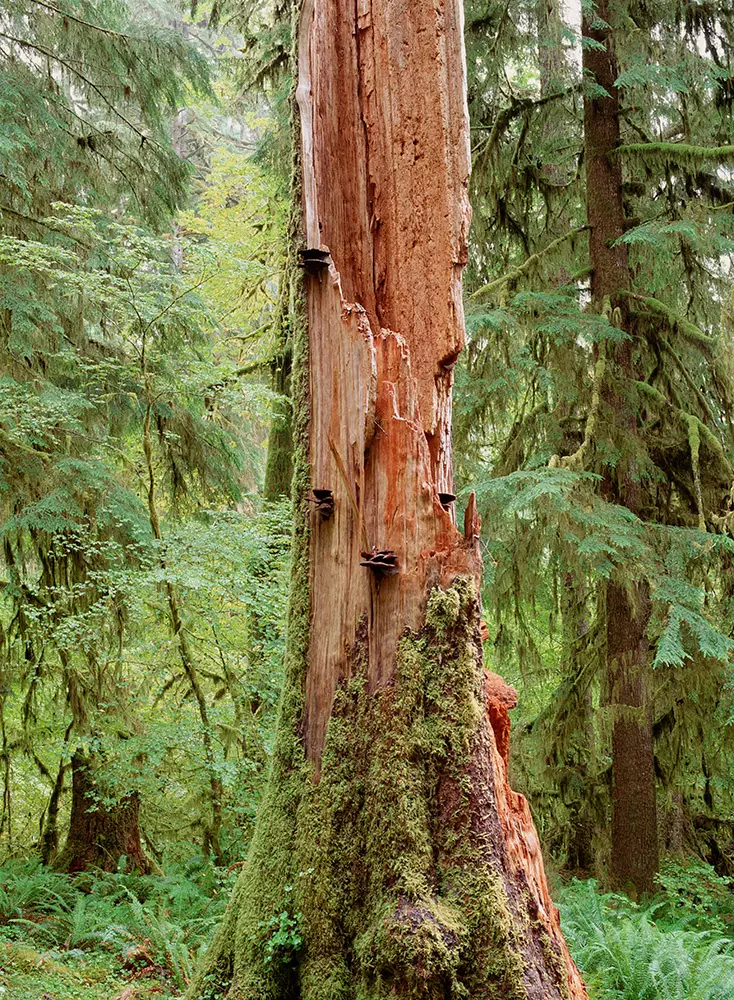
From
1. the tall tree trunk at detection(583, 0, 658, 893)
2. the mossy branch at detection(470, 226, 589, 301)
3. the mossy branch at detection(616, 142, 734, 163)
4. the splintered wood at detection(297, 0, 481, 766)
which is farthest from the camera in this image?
the mossy branch at detection(470, 226, 589, 301)

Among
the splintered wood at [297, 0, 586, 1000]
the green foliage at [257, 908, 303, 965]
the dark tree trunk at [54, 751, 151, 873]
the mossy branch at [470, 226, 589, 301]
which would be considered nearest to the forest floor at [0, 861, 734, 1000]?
the dark tree trunk at [54, 751, 151, 873]

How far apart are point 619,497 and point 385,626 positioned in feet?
17.5

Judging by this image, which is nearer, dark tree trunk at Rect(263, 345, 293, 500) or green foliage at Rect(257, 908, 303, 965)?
green foliage at Rect(257, 908, 303, 965)

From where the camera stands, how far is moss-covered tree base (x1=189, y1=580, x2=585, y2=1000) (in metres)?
2.76

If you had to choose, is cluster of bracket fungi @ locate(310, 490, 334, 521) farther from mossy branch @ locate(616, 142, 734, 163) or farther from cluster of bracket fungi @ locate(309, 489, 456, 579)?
mossy branch @ locate(616, 142, 734, 163)

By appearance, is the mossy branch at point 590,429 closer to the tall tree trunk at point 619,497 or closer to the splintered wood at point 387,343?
the tall tree trunk at point 619,497

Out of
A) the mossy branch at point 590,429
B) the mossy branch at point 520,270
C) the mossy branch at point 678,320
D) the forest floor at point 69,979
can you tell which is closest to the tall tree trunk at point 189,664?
the forest floor at point 69,979

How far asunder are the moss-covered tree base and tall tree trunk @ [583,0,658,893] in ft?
16.1

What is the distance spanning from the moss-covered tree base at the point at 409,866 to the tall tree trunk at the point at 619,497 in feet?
16.1

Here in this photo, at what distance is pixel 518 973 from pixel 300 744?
3.59ft

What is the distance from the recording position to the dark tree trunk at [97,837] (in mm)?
8445

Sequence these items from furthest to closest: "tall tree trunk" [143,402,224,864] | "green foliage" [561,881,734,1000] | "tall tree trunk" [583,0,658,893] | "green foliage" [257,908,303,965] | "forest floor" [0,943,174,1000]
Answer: "tall tree trunk" [583,0,658,893]
"tall tree trunk" [143,402,224,864]
"green foliage" [561,881,734,1000]
"forest floor" [0,943,174,1000]
"green foliage" [257,908,303,965]

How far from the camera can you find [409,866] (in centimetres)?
285

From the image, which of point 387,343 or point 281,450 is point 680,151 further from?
point 387,343
